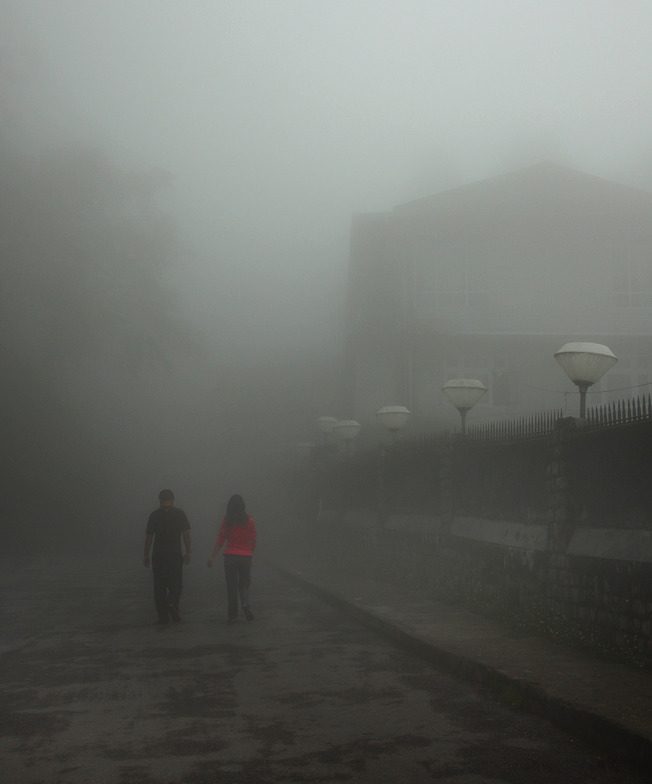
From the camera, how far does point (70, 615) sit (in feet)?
42.4

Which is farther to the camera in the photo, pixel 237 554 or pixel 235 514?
pixel 235 514

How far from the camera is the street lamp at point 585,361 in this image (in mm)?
10938

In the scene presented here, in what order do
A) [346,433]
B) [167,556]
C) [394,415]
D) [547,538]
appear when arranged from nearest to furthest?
[547,538] < [167,556] < [394,415] < [346,433]

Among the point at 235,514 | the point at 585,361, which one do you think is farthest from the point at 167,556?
the point at 585,361

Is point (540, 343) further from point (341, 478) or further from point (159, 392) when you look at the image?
point (159, 392)

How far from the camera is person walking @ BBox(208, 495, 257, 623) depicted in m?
12.1

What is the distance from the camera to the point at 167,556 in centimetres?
1205

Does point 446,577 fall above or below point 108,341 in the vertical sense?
below

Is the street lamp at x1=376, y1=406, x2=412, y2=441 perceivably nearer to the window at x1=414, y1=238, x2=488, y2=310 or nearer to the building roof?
the window at x1=414, y1=238, x2=488, y2=310

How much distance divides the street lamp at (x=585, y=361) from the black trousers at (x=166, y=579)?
18.5 ft

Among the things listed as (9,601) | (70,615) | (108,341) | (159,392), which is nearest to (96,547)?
(108,341)

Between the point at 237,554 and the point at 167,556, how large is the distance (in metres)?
0.94

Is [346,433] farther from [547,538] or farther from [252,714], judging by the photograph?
[252,714]

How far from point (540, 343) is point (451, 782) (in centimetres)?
2528
